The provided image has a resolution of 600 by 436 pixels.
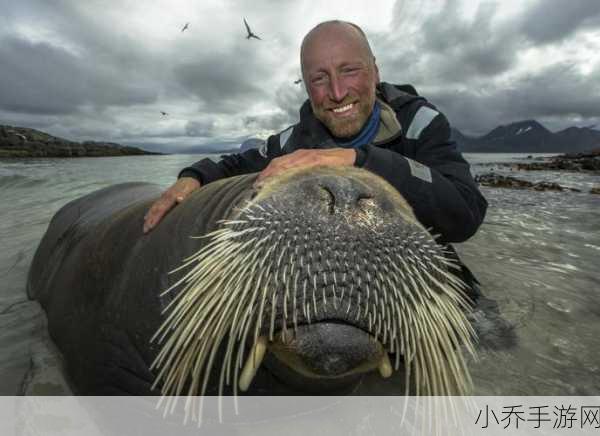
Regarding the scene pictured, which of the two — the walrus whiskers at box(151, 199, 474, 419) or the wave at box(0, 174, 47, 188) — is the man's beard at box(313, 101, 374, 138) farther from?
the wave at box(0, 174, 47, 188)

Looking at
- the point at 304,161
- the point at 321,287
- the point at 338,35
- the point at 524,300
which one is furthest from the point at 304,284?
the point at 524,300

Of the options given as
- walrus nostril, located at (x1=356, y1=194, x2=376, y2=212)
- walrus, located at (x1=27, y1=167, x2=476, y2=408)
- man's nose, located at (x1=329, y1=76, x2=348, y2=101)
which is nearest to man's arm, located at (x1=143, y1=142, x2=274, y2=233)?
walrus, located at (x1=27, y1=167, x2=476, y2=408)

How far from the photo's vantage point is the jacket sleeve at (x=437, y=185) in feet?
8.54

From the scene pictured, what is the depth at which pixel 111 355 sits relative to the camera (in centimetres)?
273

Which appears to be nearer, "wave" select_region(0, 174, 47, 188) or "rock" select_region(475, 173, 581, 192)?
"rock" select_region(475, 173, 581, 192)

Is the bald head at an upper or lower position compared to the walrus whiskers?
upper

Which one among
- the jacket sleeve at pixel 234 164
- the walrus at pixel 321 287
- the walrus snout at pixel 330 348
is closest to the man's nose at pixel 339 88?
the jacket sleeve at pixel 234 164

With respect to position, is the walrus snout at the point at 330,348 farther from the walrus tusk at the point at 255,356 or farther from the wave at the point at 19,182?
the wave at the point at 19,182

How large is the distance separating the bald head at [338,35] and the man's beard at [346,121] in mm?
498

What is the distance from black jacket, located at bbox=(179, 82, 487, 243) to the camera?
265 cm

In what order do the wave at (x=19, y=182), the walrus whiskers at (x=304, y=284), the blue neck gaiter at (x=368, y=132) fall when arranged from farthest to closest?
the wave at (x=19, y=182)
the blue neck gaiter at (x=368, y=132)
the walrus whiskers at (x=304, y=284)

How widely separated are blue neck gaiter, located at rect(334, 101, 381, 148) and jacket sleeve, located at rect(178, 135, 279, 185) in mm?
1072

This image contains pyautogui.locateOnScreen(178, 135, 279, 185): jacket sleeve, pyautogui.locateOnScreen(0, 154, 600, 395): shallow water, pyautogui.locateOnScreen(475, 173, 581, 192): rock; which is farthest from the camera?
pyautogui.locateOnScreen(475, 173, 581, 192): rock

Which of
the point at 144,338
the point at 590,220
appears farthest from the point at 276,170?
the point at 590,220
